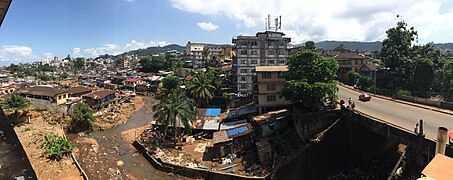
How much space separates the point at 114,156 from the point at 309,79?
86.5 ft

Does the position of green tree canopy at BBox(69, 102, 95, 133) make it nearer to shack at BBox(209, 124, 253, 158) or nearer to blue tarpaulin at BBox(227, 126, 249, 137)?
shack at BBox(209, 124, 253, 158)

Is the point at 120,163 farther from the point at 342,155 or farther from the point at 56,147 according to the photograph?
the point at 342,155

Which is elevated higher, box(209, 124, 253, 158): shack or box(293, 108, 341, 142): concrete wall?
box(293, 108, 341, 142): concrete wall

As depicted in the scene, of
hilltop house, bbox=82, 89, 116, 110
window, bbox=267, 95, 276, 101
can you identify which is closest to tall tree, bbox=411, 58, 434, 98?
window, bbox=267, 95, 276, 101

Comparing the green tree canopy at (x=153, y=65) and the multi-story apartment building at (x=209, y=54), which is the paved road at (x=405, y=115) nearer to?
the multi-story apartment building at (x=209, y=54)

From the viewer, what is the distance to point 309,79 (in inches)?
1052

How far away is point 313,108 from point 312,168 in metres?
7.22

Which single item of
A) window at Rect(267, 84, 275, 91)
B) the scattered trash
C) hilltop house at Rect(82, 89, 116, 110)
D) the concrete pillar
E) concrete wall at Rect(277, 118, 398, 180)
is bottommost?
the scattered trash

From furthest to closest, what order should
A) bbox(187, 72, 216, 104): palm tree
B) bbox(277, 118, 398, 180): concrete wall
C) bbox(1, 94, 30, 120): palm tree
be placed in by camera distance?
1. bbox(187, 72, 216, 104): palm tree
2. bbox(1, 94, 30, 120): palm tree
3. bbox(277, 118, 398, 180): concrete wall

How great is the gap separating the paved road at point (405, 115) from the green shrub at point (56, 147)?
117ft

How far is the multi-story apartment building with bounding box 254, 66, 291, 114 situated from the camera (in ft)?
110

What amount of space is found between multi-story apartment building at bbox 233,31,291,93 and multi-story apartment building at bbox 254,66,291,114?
1057 cm

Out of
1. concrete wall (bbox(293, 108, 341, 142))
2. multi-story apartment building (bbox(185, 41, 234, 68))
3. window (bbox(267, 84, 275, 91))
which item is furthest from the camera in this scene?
multi-story apartment building (bbox(185, 41, 234, 68))

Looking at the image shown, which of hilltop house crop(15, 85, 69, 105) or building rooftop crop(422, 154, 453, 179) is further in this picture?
hilltop house crop(15, 85, 69, 105)
